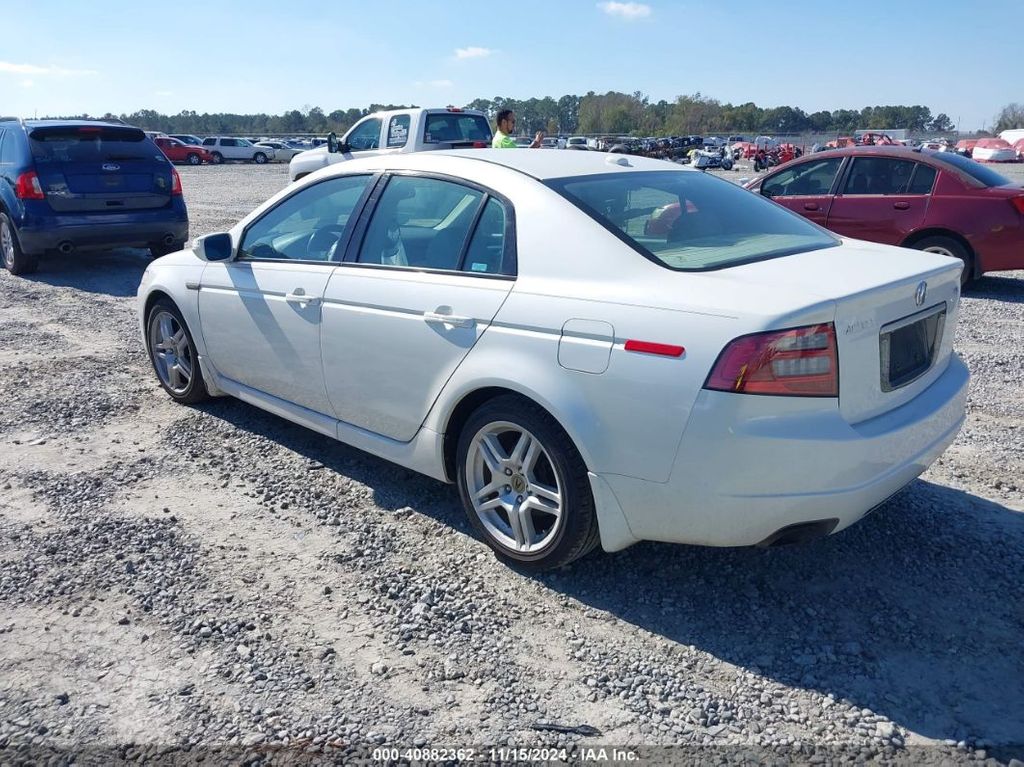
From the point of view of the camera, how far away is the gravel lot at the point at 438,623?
265cm

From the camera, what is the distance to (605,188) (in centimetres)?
367

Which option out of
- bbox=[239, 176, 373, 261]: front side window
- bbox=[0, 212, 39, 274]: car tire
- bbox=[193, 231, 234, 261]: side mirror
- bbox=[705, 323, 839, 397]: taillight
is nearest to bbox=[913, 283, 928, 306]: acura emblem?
bbox=[705, 323, 839, 397]: taillight

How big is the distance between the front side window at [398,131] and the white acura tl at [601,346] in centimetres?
1035

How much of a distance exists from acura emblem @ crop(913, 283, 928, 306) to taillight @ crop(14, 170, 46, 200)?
31.2ft

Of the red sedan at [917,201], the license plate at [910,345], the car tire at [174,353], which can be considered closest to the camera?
the license plate at [910,345]

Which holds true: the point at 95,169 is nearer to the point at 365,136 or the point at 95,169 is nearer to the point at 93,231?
the point at 93,231

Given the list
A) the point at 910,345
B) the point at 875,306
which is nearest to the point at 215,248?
the point at 875,306

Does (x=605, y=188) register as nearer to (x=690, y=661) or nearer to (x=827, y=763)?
(x=690, y=661)

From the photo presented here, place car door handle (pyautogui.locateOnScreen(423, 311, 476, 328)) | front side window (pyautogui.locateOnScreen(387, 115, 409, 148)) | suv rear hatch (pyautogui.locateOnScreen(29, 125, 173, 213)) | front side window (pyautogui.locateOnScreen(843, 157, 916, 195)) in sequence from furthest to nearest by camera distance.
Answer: front side window (pyautogui.locateOnScreen(387, 115, 409, 148)) < suv rear hatch (pyautogui.locateOnScreen(29, 125, 173, 213)) < front side window (pyautogui.locateOnScreen(843, 157, 916, 195)) < car door handle (pyautogui.locateOnScreen(423, 311, 476, 328))

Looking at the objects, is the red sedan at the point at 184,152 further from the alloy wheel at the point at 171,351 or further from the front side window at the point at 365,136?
the alloy wheel at the point at 171,351

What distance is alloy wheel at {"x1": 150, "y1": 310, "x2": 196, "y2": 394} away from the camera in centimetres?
537

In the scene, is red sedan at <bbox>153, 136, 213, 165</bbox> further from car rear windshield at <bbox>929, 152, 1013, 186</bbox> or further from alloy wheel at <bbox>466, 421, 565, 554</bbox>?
alloy wheel at <bbox>466, 421, 565, 554</bbox>

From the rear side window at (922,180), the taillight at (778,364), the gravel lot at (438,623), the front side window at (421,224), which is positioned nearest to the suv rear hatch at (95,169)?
the gravel lot at (438,623)

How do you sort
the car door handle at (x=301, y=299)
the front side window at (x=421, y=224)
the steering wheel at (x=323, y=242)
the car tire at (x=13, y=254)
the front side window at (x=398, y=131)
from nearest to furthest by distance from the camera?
the front side window at (x=421, y=224) < the car door handle at (x=301, y=299) < the steering wheel at (x=323, y=242) < the car tire at (x=13, y=254) < the front side window at (x=398, y=131)
